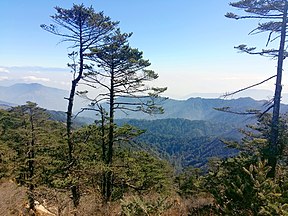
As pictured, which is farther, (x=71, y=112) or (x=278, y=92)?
(x=71, y=112)

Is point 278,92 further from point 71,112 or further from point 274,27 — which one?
point 71,112

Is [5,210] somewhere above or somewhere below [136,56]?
below

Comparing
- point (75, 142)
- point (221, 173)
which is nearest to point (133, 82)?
point (75, 142)

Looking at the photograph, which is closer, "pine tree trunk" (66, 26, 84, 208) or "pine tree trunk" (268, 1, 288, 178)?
"pine tree trunk" (268, 1, 288, 178)

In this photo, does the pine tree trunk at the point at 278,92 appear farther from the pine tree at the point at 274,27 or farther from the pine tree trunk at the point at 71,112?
the pine tree trunk at the point at 71,112

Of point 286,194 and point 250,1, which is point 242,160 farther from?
point 250,1

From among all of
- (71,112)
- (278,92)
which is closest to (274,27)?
(278,92)

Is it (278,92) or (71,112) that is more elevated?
(278,92)

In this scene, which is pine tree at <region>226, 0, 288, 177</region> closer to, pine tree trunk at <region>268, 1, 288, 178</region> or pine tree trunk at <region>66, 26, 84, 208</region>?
pine tree trunk at <region>268, 1, 288, 178</region>

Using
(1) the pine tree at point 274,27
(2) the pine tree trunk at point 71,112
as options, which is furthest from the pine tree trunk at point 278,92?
(2) the pine tree trunk at point 71,112

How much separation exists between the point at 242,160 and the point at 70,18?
8.27 meters

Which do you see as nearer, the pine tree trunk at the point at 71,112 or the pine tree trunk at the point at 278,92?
the pine tree trunk at the point at 278,92

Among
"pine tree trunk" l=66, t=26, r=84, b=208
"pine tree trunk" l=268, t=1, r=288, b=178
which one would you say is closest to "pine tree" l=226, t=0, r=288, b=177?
"pine tree trunk" l=268, t=1, r=288, b=178

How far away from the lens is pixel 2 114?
3027 centimetres
